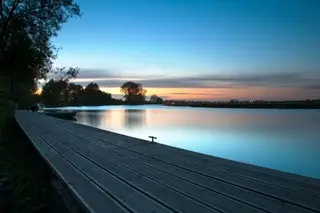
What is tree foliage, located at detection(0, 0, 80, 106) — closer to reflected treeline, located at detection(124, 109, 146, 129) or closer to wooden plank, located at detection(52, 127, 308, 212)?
wooden plank, located at detection(52, 127, 308, 212)

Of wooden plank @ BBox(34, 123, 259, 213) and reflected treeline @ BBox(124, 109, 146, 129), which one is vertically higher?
wooden plank @ BBox(34, 123, 259, 213)

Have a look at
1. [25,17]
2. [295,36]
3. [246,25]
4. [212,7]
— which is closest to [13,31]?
[25,17]

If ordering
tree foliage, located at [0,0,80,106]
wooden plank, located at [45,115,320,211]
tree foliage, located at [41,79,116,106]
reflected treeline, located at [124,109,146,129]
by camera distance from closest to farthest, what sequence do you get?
wooden plank, located at [45,115,320,211]
tree foliage, located at [0,0,80,106]
reflected treeline, located at [124,109,146,129]
tree foliage, located at [41,79,116,106]

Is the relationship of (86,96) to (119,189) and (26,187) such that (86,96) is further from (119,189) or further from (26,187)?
(119,189)

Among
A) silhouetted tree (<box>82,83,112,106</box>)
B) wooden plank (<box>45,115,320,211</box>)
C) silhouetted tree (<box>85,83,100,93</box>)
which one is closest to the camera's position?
wooden plank (<box>45,115,320,211</box>)

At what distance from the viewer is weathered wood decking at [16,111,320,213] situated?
11.2 feet

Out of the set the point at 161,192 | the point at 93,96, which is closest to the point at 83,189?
the point at 161,192

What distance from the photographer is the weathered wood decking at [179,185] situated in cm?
342

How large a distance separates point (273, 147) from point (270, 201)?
16.7m

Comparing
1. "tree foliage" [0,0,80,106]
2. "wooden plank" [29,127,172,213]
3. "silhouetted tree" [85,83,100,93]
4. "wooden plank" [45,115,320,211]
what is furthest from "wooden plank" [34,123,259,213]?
"silhouetted tree" [85,83,100,93]

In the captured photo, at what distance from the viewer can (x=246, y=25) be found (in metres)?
23.0

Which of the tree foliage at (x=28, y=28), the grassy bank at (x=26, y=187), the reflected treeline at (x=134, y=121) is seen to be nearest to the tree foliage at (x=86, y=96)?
the reflected treeline at (x=134, y=121)

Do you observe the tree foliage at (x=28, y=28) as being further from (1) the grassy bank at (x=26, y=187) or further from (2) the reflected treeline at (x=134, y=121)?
(2) the reflected treeline at (x=134, y=121)

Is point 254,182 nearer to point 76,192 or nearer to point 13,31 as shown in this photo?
point 76,192
